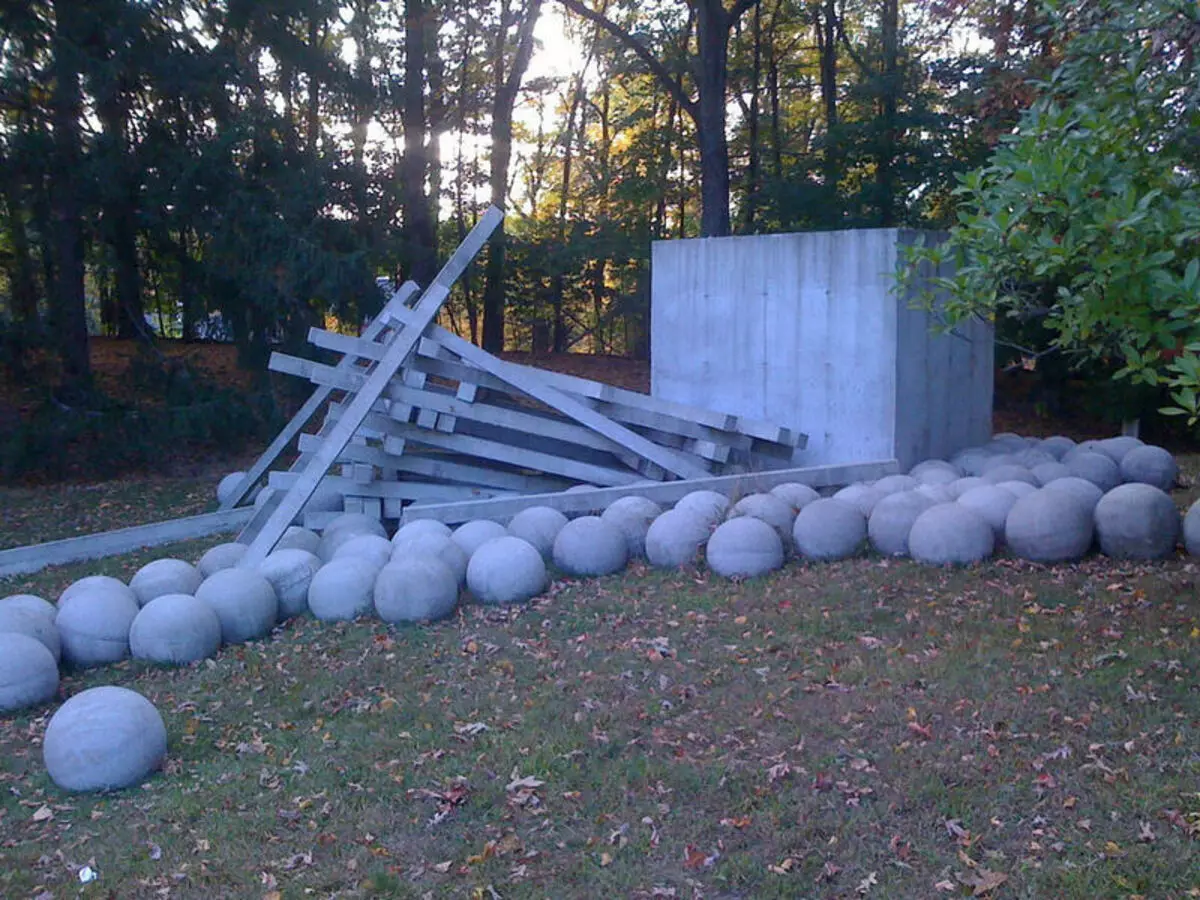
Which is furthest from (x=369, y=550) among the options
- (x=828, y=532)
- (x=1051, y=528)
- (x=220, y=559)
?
(x=1051, y=528)

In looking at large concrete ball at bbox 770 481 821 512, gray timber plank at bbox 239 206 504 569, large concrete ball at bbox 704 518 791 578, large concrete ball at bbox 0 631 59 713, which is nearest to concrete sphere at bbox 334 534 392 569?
gray timber plank at bbox 239 206 504 569

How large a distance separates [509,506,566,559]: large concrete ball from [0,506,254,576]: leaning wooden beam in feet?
13.0

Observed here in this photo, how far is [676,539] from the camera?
9.68 m

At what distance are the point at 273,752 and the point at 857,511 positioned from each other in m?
5.23

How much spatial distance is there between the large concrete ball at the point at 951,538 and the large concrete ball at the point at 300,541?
201 inches

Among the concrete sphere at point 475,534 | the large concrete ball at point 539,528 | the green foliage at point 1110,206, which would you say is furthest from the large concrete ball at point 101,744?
the green foliage at point 1110,206

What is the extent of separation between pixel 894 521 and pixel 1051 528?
1189 millimetres

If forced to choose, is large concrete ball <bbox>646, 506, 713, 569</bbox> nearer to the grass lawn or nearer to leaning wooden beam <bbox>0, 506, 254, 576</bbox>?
the grass lawn

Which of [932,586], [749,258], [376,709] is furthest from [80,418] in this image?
[932,586]

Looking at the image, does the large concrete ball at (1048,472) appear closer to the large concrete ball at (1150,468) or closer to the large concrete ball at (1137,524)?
the large concrete ball at (1150,468)

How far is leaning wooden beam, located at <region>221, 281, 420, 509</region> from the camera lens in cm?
1232

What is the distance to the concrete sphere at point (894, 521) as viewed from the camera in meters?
9.48

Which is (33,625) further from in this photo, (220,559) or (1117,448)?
(1117,448)

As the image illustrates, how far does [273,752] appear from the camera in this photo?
6.54 meters
